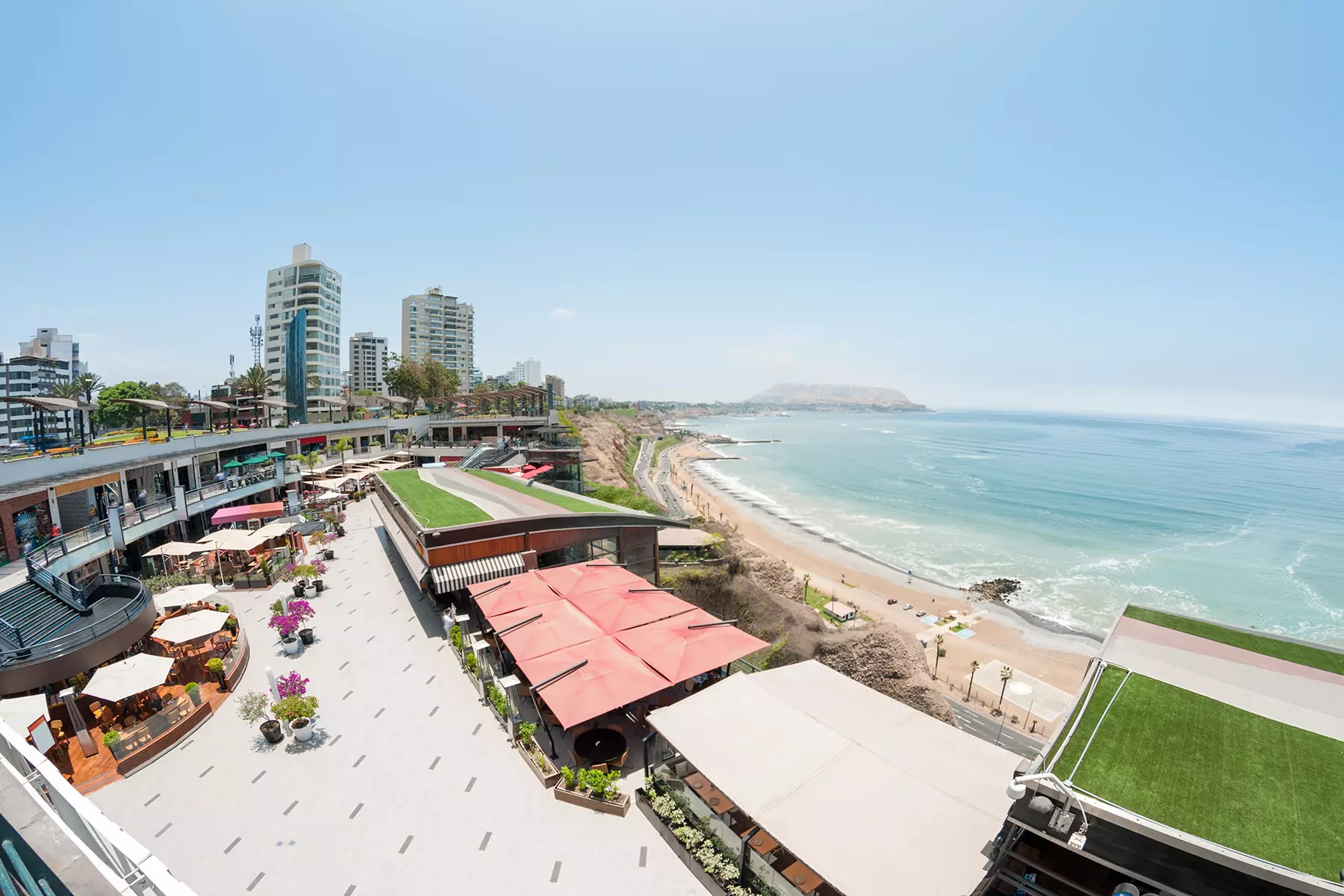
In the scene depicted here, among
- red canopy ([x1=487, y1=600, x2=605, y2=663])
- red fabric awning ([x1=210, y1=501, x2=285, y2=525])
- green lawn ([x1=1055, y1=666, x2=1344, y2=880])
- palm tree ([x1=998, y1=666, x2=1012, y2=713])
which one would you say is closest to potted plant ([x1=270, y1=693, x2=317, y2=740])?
red canopy ([x1=487, y1=600, x2=605, y2=663])

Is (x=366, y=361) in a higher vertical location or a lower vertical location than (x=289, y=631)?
higher

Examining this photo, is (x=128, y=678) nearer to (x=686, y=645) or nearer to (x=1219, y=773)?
(x=686, y=645)

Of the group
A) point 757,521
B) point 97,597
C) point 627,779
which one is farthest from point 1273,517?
point 97,597

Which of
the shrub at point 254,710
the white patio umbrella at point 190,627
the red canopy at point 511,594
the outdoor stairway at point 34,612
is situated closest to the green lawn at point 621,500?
the red canopy at point 511,594

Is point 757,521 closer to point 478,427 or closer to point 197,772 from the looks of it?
point 478,427

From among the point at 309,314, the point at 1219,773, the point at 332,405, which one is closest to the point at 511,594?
the point at 1219,773

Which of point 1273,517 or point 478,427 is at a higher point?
point 478,427
